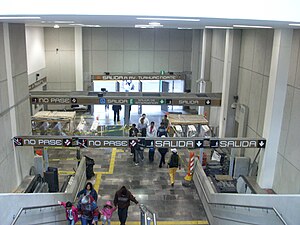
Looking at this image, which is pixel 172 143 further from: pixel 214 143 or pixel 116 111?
pixel 116 111

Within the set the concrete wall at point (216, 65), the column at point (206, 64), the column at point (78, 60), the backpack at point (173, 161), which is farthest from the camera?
the column at point (78, 60)

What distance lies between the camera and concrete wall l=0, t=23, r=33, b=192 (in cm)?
970

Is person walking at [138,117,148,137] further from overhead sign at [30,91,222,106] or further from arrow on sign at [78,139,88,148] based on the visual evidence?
arrow on sign at [78,139,88,148]

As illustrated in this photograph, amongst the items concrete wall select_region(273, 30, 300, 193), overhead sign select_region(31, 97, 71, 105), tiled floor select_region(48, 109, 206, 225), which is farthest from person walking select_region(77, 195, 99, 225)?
overhead sign select_region(31, 97, 71, 105)

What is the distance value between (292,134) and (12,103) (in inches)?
326

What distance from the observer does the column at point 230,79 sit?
14609 millimetres

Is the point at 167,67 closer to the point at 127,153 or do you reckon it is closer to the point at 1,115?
the point at 127,153

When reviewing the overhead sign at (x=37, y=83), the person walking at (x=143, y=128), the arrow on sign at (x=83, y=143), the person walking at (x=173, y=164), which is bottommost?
the person walking at (x=173, y=164)

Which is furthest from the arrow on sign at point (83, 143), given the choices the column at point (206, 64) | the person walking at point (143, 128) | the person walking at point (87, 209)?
the column at point (206, 64)

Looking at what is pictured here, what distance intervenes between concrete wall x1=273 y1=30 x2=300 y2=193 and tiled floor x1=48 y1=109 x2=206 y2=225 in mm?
2740

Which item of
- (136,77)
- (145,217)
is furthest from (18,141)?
(136,77)

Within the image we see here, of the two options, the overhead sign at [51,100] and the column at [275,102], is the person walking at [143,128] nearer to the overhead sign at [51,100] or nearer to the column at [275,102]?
the overhead sign at [51,100]

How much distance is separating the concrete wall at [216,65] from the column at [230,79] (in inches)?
97.5

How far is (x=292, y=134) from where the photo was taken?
385 inches
